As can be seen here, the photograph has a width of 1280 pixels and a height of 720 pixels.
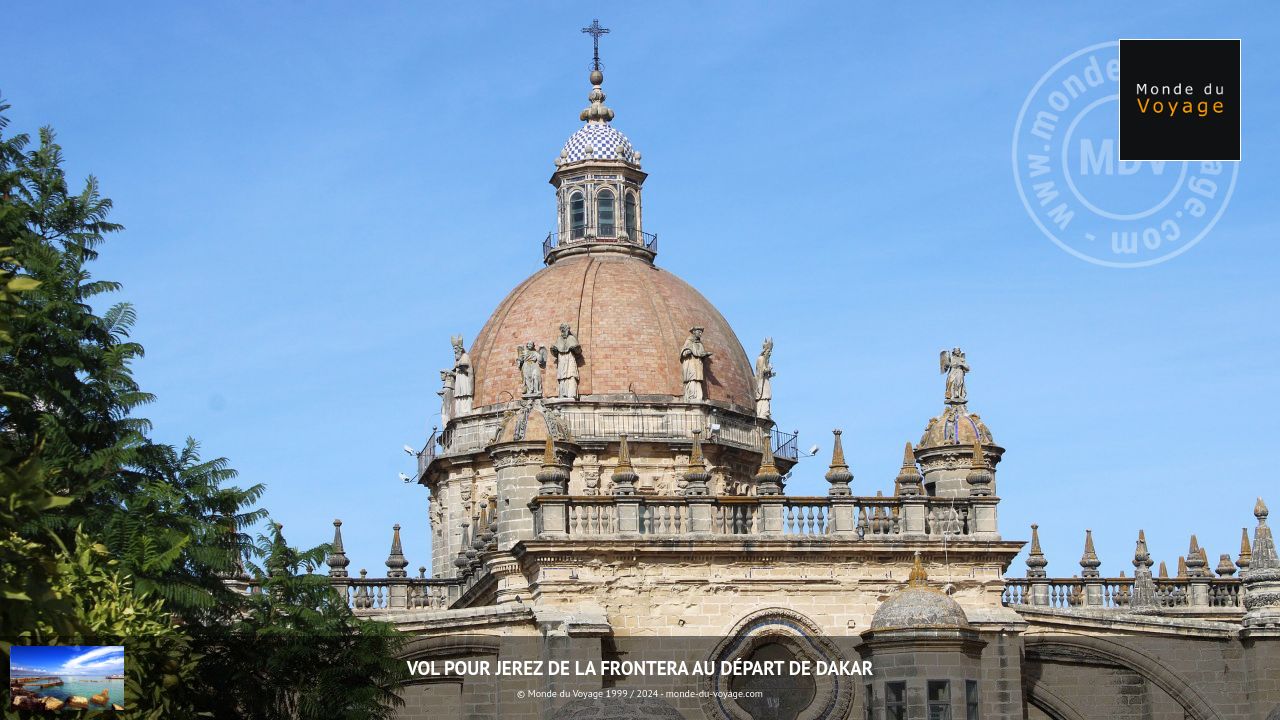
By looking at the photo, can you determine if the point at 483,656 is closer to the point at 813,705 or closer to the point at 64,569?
the point at 813,705

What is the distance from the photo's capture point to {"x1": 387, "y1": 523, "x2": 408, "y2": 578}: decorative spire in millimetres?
50859

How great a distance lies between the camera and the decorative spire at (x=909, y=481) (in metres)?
36.2

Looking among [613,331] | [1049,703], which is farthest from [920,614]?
[613,331]

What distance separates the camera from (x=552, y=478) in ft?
115

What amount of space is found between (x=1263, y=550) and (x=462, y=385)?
25.5 metres

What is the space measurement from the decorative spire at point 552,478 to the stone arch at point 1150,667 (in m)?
9.22

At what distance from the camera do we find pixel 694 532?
113 feet

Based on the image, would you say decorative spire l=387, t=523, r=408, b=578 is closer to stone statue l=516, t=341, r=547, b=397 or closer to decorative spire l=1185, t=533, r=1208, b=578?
stone statue l=516, t=341, r=547, b=397

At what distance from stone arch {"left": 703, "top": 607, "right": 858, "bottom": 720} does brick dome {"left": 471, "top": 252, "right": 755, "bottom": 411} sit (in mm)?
21339

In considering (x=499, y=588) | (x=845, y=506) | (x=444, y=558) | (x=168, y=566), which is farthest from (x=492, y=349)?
(x=168, y=566)

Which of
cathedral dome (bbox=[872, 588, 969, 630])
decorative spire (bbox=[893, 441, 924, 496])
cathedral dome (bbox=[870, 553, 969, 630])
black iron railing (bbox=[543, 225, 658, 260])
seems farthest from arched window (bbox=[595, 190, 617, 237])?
cathedral dome (bbox=[872, 588, 969, 630])

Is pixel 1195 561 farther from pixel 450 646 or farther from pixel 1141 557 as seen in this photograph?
pixel 450 646

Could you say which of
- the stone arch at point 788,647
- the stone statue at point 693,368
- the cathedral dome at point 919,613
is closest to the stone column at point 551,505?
the stone arch at point 788,647

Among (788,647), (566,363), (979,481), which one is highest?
(566,363)
